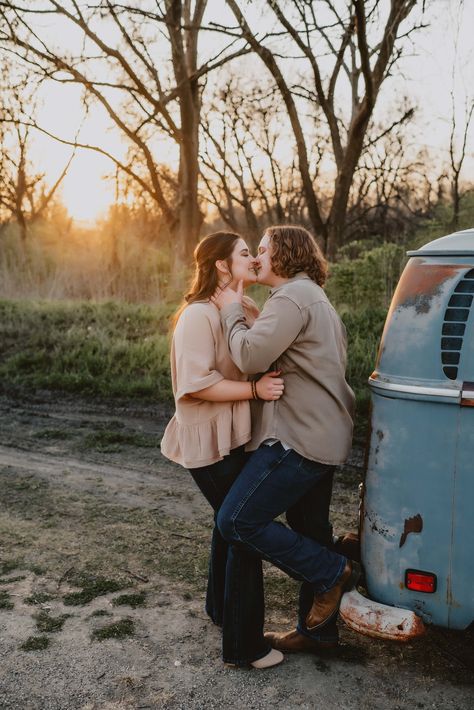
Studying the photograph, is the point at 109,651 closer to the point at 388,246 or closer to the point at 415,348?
the point at 415,348

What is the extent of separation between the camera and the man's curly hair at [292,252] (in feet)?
10.1

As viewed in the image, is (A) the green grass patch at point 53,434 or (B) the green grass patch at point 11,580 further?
(A) the green grass patch at point 53,434

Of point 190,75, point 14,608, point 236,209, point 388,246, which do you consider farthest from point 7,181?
point 14,608

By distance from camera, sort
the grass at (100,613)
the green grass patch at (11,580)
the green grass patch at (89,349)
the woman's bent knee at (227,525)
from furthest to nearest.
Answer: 1. the green grass patch at (89,349)
2. the green grass patch at (11,580)
3. the grass at (100,613)
4. the woman's bent knee at (227,525)

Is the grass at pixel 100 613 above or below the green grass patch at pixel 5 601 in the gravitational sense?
below

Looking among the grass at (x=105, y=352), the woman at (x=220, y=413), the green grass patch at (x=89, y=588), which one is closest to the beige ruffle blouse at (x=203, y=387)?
the woman at (x=220, y=413)

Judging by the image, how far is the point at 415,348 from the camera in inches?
107

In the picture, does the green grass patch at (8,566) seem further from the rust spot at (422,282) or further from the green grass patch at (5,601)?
the rust spot at (422,282)

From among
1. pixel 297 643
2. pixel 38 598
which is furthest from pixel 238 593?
pixel 38 598

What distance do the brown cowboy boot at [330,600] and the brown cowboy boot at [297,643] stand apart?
9 centimetres

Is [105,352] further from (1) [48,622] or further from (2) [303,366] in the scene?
(2) [303,366]

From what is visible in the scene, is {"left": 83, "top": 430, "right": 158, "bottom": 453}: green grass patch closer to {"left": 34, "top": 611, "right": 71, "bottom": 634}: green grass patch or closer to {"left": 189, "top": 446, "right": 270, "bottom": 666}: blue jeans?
{"left": 34, "top": 611, "right": 71, "bottom": 634}: green grass patch

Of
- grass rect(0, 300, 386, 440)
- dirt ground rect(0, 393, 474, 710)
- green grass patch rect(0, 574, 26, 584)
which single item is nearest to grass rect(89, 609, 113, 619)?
dirt ground rect(0, 393, 474, 710)

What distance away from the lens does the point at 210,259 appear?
3215 millimetres
